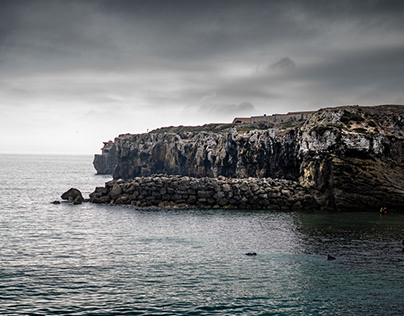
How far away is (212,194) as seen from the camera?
251 feet

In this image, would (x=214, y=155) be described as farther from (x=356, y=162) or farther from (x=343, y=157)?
(x=356, y=162)

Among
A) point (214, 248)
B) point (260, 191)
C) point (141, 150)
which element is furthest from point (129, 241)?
point (141, 150)

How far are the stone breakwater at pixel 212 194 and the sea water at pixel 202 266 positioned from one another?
11684 millimetres

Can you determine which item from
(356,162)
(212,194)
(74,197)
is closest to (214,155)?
(212,194)

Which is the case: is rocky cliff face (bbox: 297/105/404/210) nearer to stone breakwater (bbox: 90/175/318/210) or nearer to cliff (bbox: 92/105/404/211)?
cliff (bbox: 92/105/404/211)

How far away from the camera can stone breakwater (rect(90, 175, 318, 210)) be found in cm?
7388

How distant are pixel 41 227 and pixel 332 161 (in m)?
50.5

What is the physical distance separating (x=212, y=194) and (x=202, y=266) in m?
42.1

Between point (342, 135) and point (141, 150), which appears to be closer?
point (342, 135)

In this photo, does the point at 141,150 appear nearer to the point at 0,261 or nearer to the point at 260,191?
the point at 260,191

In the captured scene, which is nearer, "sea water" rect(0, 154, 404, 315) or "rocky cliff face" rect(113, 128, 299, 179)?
"sea water" rect(0, 154, 404, 315)

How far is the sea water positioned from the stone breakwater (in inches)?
460

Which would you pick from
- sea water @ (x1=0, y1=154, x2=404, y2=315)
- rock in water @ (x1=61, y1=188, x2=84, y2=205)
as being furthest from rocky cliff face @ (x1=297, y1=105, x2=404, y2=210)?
rock in water @ (x1=61, y1=188, x2=84, y2=205)

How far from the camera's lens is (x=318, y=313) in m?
23.7
